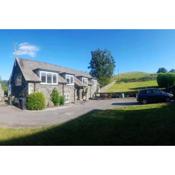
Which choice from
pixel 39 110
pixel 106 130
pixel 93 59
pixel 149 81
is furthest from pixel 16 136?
pixel 149 81

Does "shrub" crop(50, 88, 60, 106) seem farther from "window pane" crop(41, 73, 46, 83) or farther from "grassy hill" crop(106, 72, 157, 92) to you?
"grassy hill" crop(106, 72, 157, 92)

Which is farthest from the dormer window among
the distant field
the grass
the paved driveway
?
the distant field

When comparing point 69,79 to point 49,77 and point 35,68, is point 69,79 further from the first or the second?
point 35,68

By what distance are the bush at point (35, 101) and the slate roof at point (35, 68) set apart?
564 mm

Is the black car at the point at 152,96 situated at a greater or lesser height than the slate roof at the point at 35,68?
lesser

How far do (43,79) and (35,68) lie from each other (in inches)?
27.1

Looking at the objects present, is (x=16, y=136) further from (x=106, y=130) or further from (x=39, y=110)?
(x=106, y=130)

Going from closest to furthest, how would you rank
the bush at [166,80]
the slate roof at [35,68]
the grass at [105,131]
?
the grass at [105,131]
the slate roof at [35,68]
the bush at [166,80]

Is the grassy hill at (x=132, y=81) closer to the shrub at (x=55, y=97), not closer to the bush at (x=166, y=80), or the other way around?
the bush at (x=166, y=80)

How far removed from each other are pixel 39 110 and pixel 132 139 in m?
3.44

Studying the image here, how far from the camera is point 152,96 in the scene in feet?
33.1

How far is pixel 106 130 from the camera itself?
8.13m

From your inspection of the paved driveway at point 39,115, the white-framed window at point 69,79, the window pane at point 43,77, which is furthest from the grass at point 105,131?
the window pane at point 43,77

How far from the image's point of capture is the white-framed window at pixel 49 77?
8.76 m
